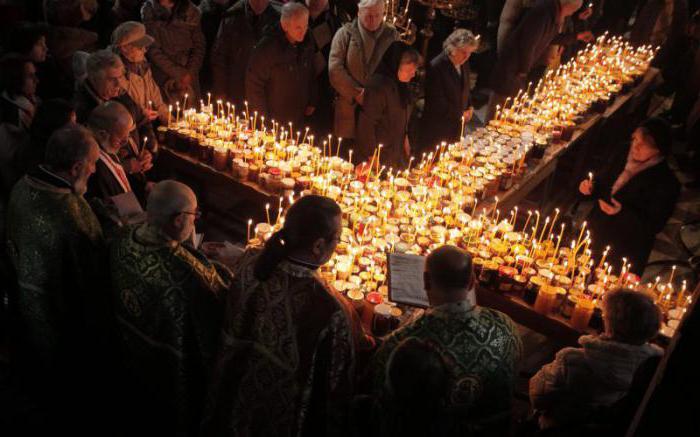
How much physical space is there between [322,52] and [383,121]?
191 cm

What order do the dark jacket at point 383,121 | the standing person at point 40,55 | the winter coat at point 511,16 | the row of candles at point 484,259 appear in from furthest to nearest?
1. the winter coat at point 511,16
2. the dark jacket at point 383,121
3. the standing person at point 40,55
4. the row of candles at point 484,259

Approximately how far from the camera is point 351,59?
7453mm

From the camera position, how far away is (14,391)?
181 inches

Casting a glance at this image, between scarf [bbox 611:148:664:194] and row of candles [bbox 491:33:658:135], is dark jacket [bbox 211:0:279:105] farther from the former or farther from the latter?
scarf [bbox 611:148:664:194]

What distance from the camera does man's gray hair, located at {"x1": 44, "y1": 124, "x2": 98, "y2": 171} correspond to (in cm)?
370

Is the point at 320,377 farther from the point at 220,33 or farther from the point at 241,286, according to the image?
the point at 220,33

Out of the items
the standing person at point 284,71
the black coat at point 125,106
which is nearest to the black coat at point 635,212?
the standing person at point 284,71

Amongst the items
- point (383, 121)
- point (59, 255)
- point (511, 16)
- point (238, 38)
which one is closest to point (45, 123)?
point (59, 255)

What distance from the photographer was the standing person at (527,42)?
9.28 meters

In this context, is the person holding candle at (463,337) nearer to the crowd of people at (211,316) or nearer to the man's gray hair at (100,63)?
the crowd of people at (211,316)

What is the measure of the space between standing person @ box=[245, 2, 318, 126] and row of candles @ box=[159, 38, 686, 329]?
1.47 metres

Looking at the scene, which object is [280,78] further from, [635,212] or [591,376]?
[591,376]

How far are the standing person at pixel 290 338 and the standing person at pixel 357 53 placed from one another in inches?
173

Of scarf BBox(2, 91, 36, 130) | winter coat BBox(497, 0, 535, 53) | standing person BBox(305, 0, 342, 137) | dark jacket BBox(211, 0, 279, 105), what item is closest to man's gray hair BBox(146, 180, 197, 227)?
scarf BBox(2, 91, 36, 130)
